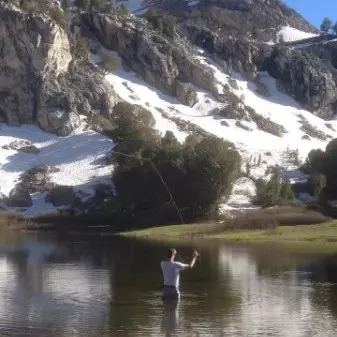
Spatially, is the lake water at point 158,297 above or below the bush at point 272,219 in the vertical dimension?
below

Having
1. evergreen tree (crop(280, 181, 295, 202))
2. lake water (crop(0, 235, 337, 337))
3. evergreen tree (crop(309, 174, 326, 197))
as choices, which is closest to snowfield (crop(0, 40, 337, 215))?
evergreen tree (crop(280, 181, 295, 202))

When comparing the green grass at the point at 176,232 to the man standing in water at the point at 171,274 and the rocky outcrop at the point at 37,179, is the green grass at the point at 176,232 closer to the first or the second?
the rocky outcrop at the point at 37,179

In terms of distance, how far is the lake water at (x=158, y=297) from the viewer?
87.6ft

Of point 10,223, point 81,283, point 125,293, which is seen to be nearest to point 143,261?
point 81,283

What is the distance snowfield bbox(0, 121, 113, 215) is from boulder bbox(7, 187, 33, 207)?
1109 mm

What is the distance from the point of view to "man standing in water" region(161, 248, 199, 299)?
3169cm

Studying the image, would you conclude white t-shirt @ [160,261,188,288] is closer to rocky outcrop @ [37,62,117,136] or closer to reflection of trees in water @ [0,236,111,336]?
reflection of trees in water @ [0,236,111,336]

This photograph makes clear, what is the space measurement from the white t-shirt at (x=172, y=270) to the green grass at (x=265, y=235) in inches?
1355

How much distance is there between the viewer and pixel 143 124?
141 meters

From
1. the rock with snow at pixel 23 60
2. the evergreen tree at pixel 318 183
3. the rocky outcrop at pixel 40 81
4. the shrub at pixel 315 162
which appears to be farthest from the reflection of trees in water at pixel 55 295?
the rock with snow at pixel 23 60

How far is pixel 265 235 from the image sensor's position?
83.7 m

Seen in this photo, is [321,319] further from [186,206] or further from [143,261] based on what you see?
[186,206]

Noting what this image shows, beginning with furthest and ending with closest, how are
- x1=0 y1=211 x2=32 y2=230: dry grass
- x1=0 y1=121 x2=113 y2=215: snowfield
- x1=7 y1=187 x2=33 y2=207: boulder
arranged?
x1=0 y1=121 x2=113 y2=215: snowfield < x1=7 y1=187 x2=33 y2=207: boulder < x1=0 y1=211 x2=32 y2=230: dry grass

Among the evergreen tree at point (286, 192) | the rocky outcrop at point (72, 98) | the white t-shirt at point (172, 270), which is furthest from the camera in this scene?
the rocky outcrop at point (72, 98)
